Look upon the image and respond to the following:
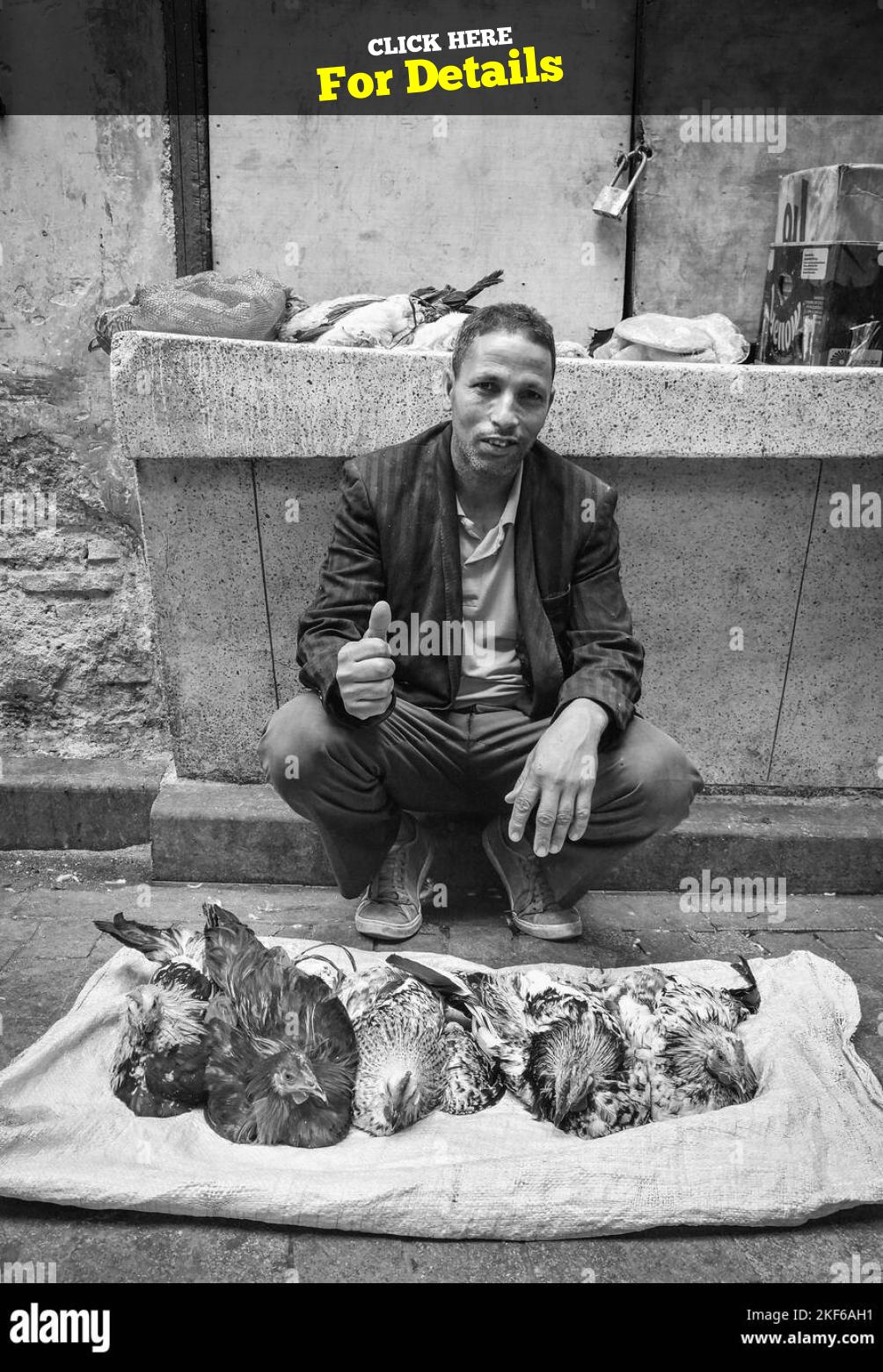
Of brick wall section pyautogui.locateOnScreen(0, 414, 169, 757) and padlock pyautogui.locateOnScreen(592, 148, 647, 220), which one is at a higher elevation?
padlock pyautogui.locateOnScreen(592, 148, 647, 220)

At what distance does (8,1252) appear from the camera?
187cm

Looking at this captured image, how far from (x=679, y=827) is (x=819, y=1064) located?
1275mm

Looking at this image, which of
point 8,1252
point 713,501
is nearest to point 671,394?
point 713,501

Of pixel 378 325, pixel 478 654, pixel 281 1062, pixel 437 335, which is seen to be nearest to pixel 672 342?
pixel 437 335

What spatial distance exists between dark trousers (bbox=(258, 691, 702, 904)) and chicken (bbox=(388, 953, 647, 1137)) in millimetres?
751

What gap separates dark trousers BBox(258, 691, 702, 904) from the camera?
3.02 metres

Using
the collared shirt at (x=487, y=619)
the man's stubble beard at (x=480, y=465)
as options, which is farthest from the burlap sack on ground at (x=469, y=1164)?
the man's stubble beard at (x=480, y=465)

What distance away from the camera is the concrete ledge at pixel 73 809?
156 inches
